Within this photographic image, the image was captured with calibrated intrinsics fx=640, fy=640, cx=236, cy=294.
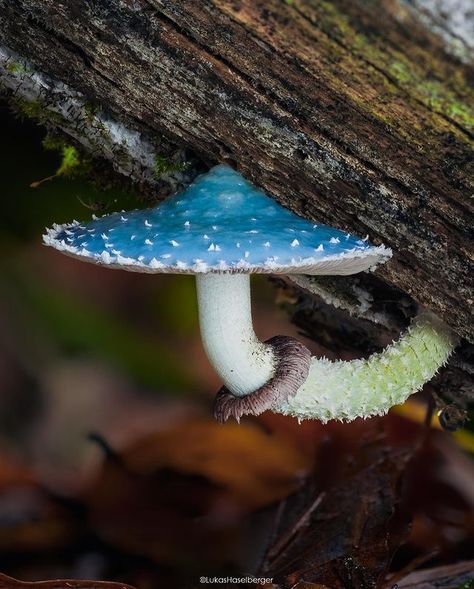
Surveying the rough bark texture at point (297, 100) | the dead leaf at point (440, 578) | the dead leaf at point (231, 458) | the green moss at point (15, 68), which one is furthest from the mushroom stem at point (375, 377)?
the green moss at point (15, 68)

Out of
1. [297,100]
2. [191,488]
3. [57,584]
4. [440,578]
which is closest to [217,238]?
[297,100]

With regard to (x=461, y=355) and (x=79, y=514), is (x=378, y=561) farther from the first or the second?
(x=79, y=514)

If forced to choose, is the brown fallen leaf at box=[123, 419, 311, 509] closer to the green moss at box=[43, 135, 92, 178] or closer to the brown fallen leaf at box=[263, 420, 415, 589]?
the brown fallen leaf at box=[263, 420, 415, 589]

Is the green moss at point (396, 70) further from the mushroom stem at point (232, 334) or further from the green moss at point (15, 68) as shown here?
the green moss at point (15, 68)

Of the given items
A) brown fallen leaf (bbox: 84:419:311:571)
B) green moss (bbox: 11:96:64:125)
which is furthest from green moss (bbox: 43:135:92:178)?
brown fallen leaf (bbox: 84:419:311:571)

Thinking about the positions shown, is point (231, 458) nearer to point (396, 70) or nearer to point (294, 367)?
point (294, 367)

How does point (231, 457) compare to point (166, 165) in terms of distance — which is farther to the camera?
point (231, 457)

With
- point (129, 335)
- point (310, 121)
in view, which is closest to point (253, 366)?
point (310, 121)
